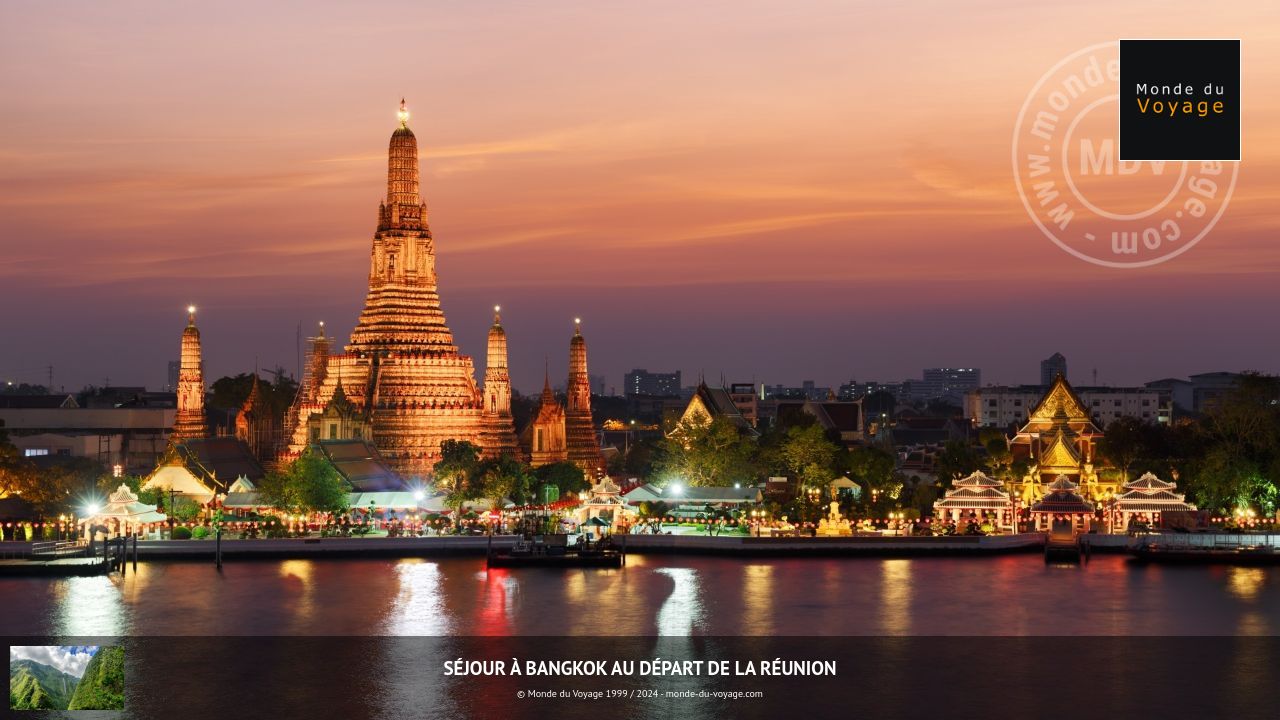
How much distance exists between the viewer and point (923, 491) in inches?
3086

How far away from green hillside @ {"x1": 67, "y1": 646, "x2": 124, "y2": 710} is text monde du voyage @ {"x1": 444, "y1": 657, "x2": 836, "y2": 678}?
7923 millimetres

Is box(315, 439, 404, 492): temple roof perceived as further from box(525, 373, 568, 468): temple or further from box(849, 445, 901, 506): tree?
box(849, 445, 901, 506): tree

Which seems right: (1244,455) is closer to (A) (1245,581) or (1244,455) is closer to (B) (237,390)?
(A) (1245,581)

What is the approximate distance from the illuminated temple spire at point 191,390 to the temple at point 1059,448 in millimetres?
41499

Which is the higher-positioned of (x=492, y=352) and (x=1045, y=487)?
(x=492, y=352)

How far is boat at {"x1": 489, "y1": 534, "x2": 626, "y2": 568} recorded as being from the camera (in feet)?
216

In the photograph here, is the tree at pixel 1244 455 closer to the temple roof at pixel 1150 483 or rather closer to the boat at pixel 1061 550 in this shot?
the temple roof at pixel 1150 483

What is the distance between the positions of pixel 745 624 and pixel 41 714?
20.2 meters

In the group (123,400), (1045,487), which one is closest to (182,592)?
(1045,487)

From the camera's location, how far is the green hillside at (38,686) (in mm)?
40344

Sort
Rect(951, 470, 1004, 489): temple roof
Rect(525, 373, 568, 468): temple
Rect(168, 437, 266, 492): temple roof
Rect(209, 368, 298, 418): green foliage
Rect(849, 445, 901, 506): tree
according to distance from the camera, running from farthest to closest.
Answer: Rect(209, 368, 298, 418): green foliage, Rect(525, 373, 568, 468): temple, Rect(849, 445, 901, 506): tree, Rect(168, 437, 266, 492): temple roof, Rect(951, 470, 1004, 489): temple roof

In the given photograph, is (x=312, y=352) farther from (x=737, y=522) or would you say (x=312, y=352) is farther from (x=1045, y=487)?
(x=1045, y=487)

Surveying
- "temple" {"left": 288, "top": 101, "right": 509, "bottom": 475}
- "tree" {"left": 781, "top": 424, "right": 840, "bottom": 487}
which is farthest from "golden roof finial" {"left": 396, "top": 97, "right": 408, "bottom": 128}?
"tree" {"left": 781, "top": 424, "right": 840, "bottom": 487}

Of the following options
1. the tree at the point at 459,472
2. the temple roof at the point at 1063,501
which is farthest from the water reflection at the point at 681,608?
the temple roof at the point at 1063,501
